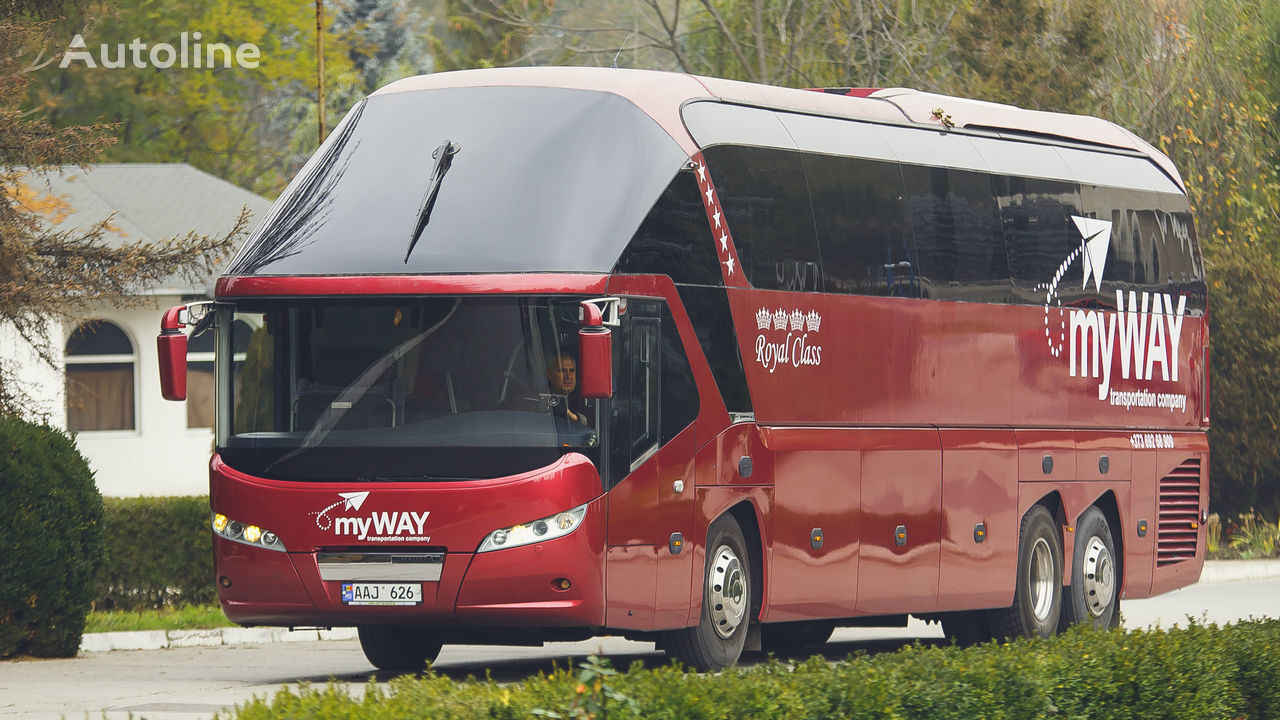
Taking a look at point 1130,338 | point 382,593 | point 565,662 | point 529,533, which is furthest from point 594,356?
point 1130,338

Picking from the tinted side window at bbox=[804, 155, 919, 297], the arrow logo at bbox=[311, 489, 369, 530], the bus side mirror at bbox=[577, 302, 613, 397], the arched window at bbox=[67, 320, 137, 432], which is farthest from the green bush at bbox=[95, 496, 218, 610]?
the arched window at bbox=[67, 320, 137, 432]

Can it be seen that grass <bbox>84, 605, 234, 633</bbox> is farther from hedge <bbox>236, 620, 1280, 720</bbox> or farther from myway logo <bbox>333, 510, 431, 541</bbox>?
hedge <bbox>236, 620, 1280, 720</bbox>

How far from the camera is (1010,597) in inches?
698

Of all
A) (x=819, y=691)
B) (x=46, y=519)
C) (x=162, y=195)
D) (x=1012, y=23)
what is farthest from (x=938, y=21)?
(x=819, y=691)

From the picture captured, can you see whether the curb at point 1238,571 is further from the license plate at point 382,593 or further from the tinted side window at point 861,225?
the license plate at point 382,593

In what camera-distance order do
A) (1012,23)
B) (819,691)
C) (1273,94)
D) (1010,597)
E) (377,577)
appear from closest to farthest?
1. (819,691)
2. (377,577)
3. (1010,597)
4. (1012,23)
5. (1273,94)

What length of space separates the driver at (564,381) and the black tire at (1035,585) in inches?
230

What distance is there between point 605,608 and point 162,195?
96.8 ft

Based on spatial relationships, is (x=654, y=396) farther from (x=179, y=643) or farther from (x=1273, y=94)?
(x=1273, y=94)

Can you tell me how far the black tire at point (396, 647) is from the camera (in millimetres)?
15523

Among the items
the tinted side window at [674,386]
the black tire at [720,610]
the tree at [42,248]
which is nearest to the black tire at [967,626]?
the black tire at [720,610]

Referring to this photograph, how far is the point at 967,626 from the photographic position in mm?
18328

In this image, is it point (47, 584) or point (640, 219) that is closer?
point (640, 219)

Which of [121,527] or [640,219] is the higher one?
[640,219]
